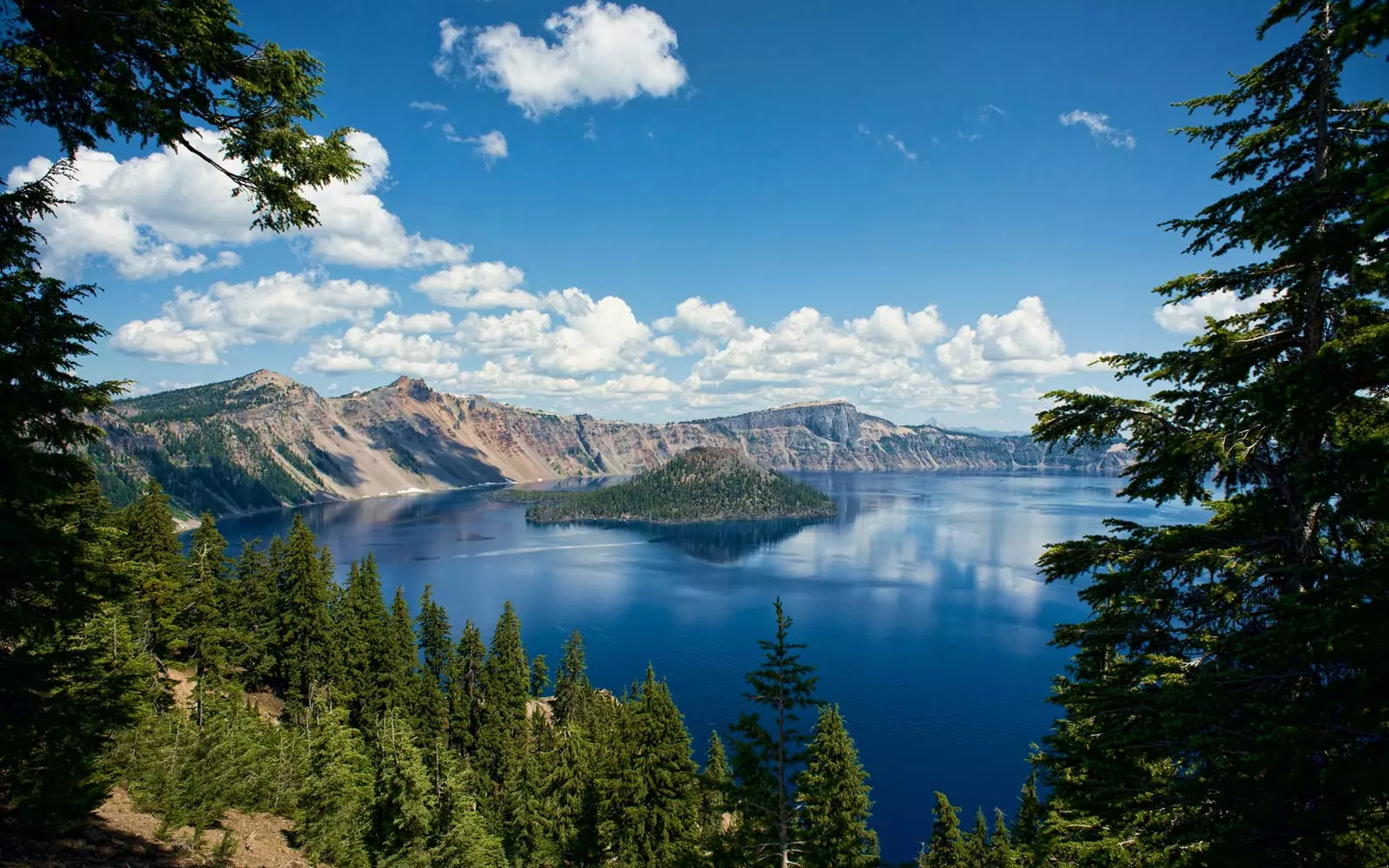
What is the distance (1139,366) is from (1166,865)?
7.67 meters

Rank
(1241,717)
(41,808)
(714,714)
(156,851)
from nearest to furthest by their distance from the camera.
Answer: (1241,717), (41,808), (156,851), (714,714)

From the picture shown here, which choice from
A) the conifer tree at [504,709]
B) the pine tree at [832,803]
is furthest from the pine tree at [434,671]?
the pine tree at [832,803]

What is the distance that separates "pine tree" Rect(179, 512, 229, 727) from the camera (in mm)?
38469

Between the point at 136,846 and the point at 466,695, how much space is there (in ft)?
138

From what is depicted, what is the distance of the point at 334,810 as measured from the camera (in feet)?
94.1

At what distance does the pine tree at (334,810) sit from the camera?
27.8 metres

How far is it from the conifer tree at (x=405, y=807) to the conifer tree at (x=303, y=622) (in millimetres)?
24485

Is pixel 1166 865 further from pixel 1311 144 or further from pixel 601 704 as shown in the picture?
pixel 601 704

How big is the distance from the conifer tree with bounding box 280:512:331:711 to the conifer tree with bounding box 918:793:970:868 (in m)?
44.0

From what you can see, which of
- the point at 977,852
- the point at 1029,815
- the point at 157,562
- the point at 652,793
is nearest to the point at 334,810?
the point at 652,793

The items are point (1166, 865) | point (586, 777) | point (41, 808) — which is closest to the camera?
point (1166, 865)

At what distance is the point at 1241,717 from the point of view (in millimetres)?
8570

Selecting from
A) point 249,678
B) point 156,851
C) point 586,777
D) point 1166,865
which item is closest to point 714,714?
point 586,777

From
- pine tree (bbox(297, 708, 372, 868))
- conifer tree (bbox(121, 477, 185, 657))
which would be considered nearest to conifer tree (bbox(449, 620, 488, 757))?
conifer tree (bbox(121, 477, 185, 657))
